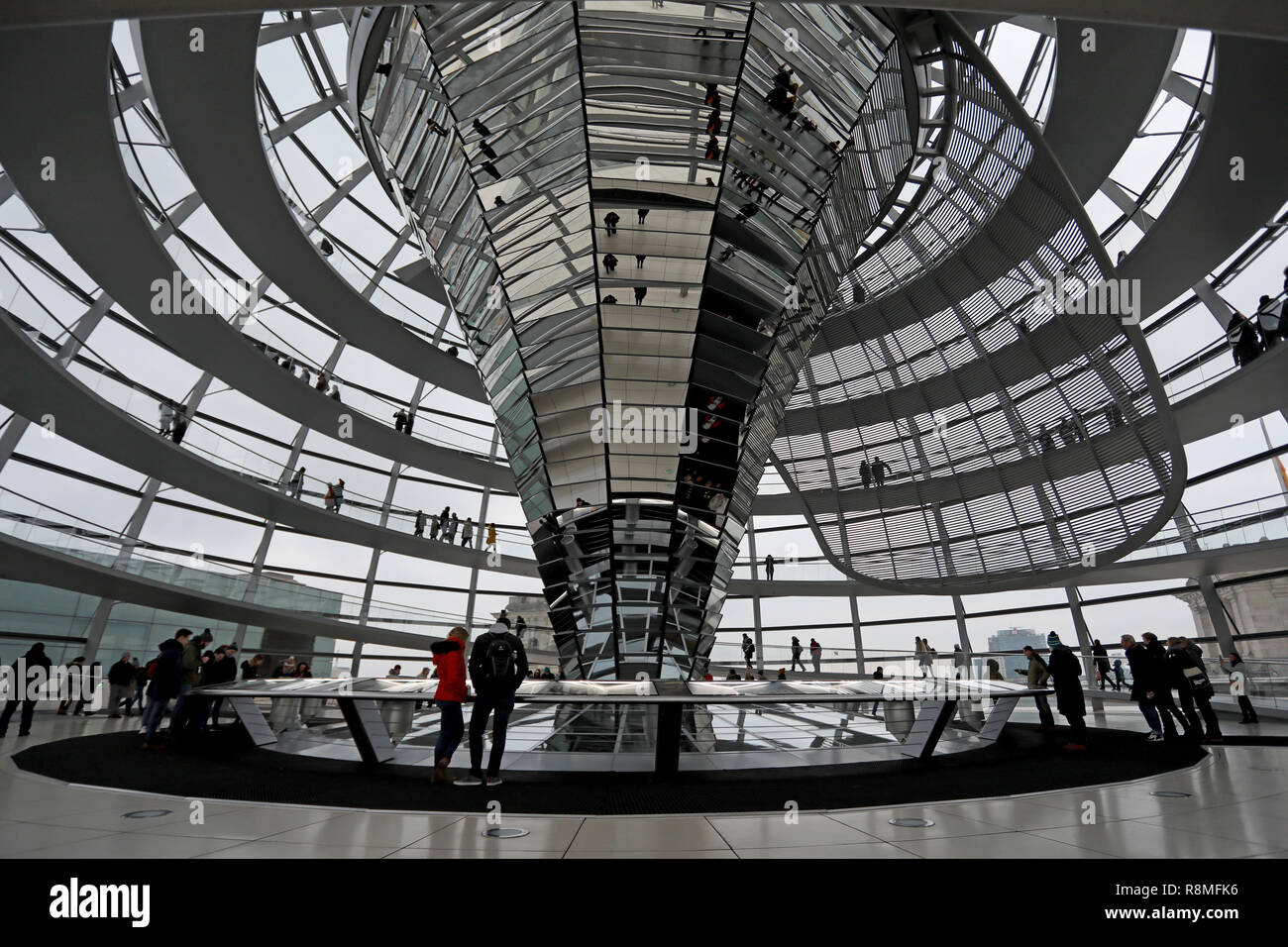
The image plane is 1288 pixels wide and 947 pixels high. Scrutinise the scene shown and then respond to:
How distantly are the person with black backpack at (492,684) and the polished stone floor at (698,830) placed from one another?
30.3 inches

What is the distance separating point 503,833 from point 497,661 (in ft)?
7.60

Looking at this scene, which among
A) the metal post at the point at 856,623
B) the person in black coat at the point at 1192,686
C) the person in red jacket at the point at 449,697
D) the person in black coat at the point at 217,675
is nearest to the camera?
the person in red jacket at the point at 449,697

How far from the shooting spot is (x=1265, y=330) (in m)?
17.0

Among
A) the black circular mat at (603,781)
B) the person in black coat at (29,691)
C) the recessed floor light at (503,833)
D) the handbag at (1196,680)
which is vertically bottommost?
the recessed floor light at (503,833)

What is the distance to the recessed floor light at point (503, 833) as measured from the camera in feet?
14.2

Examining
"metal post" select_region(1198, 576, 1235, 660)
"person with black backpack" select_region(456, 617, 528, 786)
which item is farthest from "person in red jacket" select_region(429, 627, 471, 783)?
"metal post" select_region(1198, 576, 1235, 660)

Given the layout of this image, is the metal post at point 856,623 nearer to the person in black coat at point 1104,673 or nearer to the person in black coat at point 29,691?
the person in black coat at point 1104,673

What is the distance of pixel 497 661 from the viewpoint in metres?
6.63

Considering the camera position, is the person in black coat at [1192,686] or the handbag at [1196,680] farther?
the handbag at [1196,680]

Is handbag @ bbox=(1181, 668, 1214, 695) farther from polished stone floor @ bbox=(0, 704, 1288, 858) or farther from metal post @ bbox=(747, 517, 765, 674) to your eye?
metal post @ bbox=(747, 517, 765, 674)

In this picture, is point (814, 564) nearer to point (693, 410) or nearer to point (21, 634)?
point (693, 410)

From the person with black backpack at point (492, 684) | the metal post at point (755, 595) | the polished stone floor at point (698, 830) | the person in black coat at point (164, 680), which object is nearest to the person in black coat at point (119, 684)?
the person in black coat at point (164, 680)

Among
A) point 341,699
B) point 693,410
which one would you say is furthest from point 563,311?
point 341,699

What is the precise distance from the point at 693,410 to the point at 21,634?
17260mm
